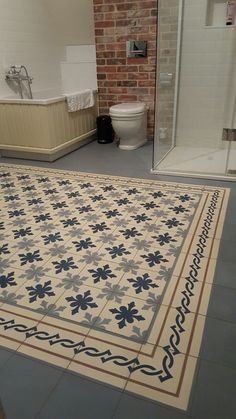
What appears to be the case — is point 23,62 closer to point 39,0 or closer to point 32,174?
point 39,0

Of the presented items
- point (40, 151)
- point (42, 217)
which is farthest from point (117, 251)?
point (40, 151)

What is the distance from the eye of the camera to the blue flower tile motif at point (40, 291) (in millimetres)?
1533

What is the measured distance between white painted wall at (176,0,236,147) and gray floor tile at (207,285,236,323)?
2.51m

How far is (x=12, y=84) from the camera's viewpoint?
12.1 ft

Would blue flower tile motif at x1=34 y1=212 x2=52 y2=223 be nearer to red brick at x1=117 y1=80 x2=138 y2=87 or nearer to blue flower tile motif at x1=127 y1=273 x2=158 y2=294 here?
blue flower tile motif at x1=127 y1=273 x2=158 y2=294

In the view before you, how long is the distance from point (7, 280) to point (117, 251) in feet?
2.05

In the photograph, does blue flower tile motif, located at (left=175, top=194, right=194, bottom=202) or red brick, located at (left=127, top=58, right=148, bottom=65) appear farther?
red brick, located at (left=127, top=58, right=148, bottom=65)

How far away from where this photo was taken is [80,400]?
42.3 inches

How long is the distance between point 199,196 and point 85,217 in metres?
0.92

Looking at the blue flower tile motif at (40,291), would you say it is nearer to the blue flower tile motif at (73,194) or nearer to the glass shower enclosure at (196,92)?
the blue flower tile motif at (73,194)

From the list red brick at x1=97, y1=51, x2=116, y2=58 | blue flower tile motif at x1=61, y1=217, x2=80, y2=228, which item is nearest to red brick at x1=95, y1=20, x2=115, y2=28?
red brick at x1=97, y1=51, x2=116, y2=58

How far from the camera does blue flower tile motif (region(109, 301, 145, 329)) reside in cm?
138

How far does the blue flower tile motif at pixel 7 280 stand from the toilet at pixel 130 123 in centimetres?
222

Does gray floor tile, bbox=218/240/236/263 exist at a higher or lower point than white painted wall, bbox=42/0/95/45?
lower
